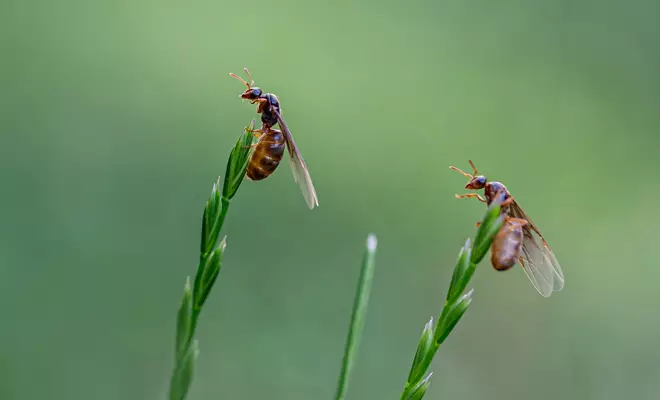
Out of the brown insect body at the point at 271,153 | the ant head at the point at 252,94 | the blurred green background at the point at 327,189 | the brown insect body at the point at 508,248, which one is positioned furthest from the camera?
the blurred green background at the point at 327,189

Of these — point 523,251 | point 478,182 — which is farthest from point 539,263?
point 478,182

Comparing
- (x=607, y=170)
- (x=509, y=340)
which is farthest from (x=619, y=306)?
(x=607, y=170)

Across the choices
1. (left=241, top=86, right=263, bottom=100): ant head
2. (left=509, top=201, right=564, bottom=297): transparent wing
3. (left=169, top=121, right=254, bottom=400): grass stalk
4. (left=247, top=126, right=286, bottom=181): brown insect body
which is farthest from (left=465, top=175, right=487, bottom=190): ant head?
(left=169, top=121, right=254, bottom=400): grass stalk

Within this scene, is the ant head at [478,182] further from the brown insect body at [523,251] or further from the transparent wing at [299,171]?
the transparent wing at [299,171]

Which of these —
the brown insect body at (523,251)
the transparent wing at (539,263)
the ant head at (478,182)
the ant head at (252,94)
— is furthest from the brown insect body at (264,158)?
the transparent wing at (539,263)

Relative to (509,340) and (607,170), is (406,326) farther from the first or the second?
(607,170)

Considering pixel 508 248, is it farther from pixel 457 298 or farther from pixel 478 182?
pixel 457 298
